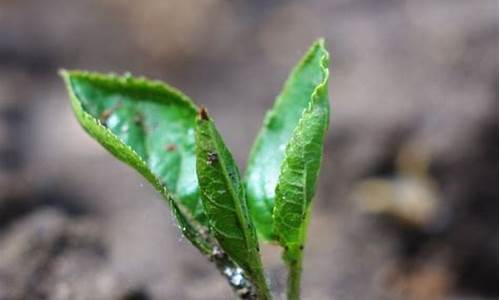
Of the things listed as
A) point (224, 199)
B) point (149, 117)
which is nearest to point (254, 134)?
point (149, 117)

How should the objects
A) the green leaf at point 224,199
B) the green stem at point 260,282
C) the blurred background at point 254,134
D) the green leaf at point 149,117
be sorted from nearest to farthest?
1. the green leaf at point 224,199
2. the green stem at point 260,282
3. the green leaf at point 149,117
4. the blurred background at point 254,134

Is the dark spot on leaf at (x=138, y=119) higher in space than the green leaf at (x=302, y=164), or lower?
higher

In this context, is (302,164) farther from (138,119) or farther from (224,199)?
(138,119)

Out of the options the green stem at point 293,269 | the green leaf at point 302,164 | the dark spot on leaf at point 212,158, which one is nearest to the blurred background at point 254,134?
the green stem at point 293,269

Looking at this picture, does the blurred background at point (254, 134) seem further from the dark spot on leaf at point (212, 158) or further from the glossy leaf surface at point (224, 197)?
the dark spot on leaf at point (212, 158)

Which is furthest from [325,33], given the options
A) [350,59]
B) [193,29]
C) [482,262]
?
Answer: [482,262]

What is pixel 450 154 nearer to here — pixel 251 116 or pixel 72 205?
pixel 251 116
